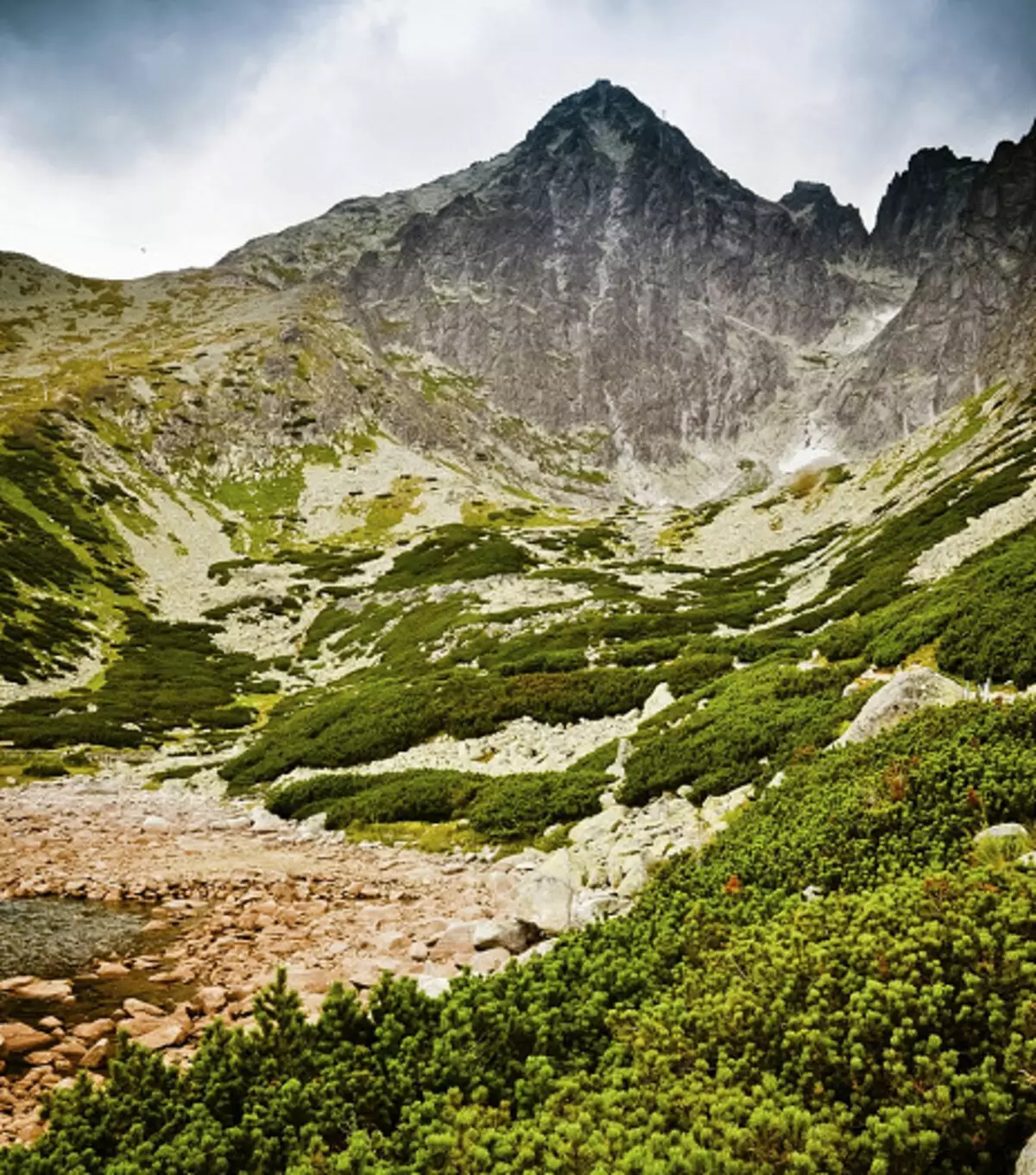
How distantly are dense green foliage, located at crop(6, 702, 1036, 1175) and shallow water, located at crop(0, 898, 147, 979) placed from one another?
5.94m

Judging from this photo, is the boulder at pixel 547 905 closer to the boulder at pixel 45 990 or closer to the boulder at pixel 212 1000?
the boulder at pixel 212 1000

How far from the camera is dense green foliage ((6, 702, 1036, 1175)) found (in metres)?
4.43

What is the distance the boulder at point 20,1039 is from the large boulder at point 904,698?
12.3 meters

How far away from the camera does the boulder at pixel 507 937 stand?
10638 millimetres

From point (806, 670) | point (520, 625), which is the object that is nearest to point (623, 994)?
point (806, 670)

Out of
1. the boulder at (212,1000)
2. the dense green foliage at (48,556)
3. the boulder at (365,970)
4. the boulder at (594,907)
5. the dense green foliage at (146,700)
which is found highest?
the dense green foliage at (48,556)

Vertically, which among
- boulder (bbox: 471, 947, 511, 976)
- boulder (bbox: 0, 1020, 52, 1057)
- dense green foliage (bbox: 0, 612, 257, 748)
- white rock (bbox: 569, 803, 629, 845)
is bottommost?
white rock (bbox: 569, 803, 629, 845)

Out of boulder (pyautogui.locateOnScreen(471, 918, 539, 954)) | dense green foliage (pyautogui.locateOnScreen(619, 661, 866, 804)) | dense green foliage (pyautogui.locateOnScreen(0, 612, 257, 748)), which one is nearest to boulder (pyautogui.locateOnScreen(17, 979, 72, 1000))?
boulder (pyautogui.locateOnScreen(471, 918, 539, 954))

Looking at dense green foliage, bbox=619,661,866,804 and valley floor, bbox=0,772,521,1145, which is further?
dense green foliage, bbox=619,661,866,804

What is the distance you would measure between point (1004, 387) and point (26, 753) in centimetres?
10672

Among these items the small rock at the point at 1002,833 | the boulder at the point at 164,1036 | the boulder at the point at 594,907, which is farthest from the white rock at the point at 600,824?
the boulder at the point at 164,1036

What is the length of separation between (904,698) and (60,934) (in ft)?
46.9

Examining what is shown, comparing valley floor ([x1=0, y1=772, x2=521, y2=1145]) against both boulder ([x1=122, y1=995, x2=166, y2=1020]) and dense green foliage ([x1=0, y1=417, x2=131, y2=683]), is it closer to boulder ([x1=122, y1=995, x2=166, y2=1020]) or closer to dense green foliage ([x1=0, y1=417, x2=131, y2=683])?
boulder ([x1=122, y1=995, x2=166, y2=1020])

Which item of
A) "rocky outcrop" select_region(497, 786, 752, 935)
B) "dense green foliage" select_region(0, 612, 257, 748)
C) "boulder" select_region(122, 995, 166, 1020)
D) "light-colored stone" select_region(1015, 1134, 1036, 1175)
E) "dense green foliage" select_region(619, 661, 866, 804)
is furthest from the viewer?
"dense green foliage" select_region(0, 612, 257, 748)
